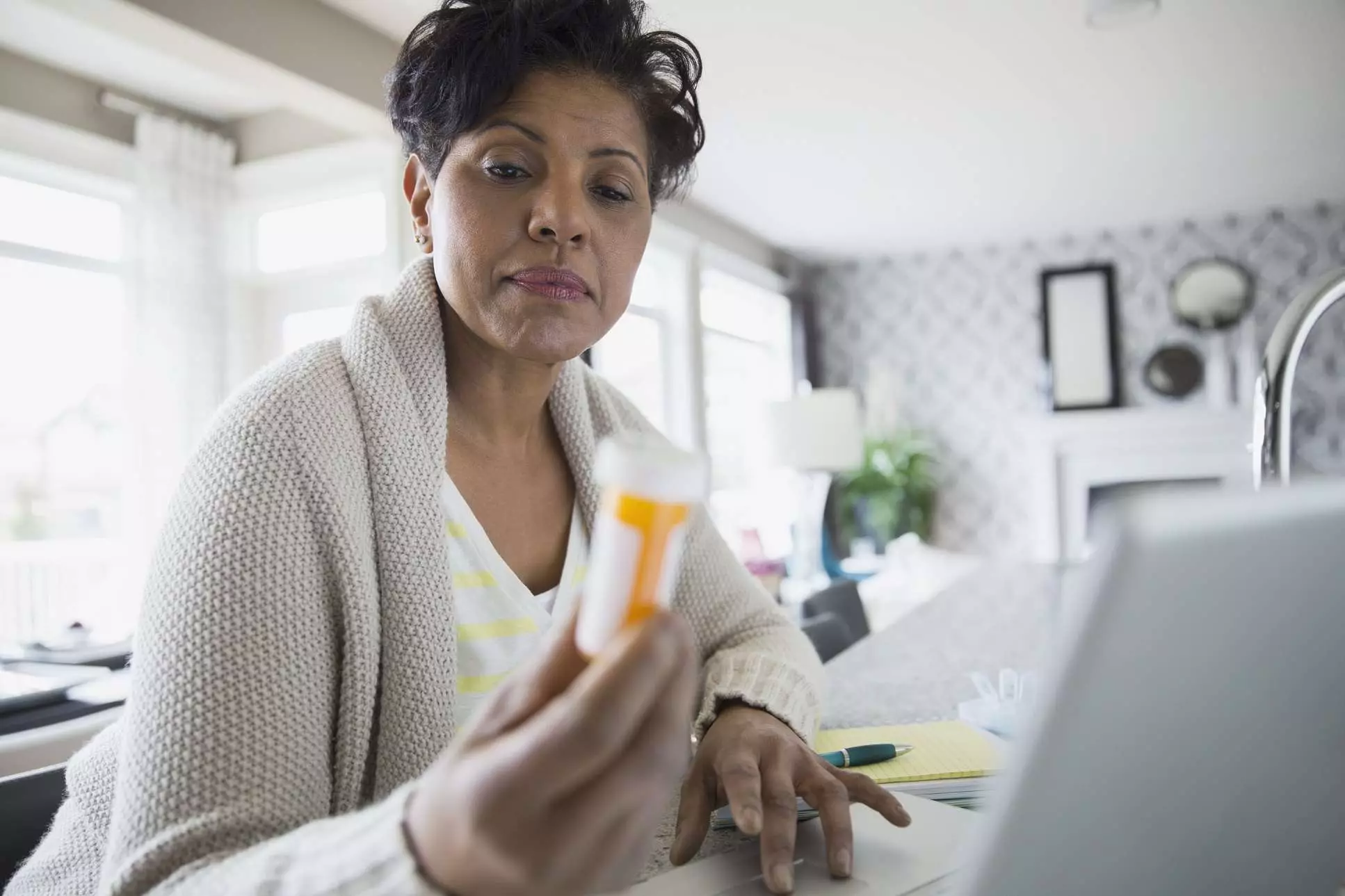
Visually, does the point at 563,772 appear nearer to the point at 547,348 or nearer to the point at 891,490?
the point at 547,348

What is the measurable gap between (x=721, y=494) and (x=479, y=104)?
4913mm

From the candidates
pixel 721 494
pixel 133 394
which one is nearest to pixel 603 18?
pixel 133 394

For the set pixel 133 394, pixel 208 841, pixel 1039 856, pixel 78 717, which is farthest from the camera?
pixel 133 394

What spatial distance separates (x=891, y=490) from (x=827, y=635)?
448cm

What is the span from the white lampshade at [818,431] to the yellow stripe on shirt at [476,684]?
385cm

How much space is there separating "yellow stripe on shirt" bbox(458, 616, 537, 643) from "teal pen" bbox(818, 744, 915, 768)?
30 centimetres

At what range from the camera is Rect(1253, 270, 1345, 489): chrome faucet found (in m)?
0.75

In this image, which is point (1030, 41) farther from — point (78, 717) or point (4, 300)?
point (4, 300)

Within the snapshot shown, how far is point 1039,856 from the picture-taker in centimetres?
33

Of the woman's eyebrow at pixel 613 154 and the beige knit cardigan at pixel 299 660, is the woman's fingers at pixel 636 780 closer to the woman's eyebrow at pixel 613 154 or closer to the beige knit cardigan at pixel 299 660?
the beige knit cardigan at pixel 299 660

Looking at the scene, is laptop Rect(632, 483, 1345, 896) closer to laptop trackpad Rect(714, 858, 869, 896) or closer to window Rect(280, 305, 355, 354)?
laptop trackpad Rect(714, 858, 869, 896)

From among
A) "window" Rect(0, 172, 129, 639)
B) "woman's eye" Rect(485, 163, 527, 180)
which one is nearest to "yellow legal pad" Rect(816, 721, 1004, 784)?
"woman's eye" Rect(485, 163, 527, 180)

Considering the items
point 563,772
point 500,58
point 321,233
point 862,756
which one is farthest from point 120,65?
point 563,772

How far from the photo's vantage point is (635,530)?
1.11 feet
